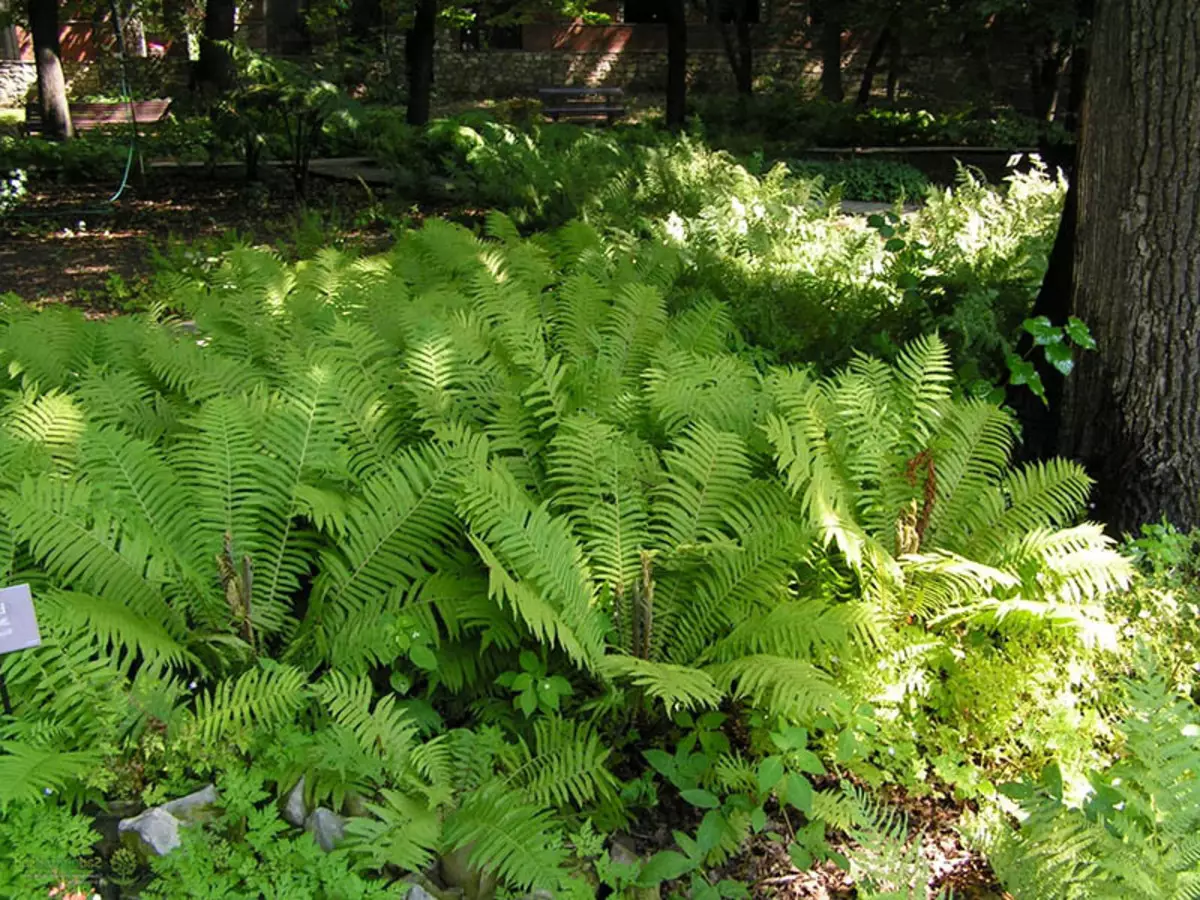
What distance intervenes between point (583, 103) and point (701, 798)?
24.9 metres

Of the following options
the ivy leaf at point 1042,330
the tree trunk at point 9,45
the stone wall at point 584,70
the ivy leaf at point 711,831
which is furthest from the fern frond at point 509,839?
the tree trunk at point 9,45

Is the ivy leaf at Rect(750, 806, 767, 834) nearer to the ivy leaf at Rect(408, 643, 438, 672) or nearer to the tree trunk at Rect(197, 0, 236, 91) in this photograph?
the ivy leaf at Rect(408, 643, 438, 672)

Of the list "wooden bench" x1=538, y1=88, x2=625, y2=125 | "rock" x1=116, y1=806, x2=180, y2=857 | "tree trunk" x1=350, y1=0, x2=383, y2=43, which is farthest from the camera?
"wooden bench" x1=538, y1=88, x2=625, y2=125

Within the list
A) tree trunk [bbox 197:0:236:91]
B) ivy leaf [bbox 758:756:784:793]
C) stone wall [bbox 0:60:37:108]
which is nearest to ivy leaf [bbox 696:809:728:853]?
ivy leaf [bbox 758:756:784:793]

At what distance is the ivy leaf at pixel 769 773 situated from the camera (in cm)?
257

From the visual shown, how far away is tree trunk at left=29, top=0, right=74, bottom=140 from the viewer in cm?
1523

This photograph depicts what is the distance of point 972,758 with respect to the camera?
3.04 meters

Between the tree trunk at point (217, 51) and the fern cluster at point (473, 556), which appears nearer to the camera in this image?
the fern cluster at point (473, 556)

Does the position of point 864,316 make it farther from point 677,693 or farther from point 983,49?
point 983,49

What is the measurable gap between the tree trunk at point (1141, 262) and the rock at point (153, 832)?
3.54 metres

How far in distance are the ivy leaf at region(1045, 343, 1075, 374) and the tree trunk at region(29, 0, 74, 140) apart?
1550cm

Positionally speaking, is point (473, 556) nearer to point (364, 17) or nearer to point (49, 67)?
point (49, 67)

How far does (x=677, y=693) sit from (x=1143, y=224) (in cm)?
284

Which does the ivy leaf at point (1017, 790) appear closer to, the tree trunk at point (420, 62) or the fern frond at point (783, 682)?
the fern frond at point (783, 682)
